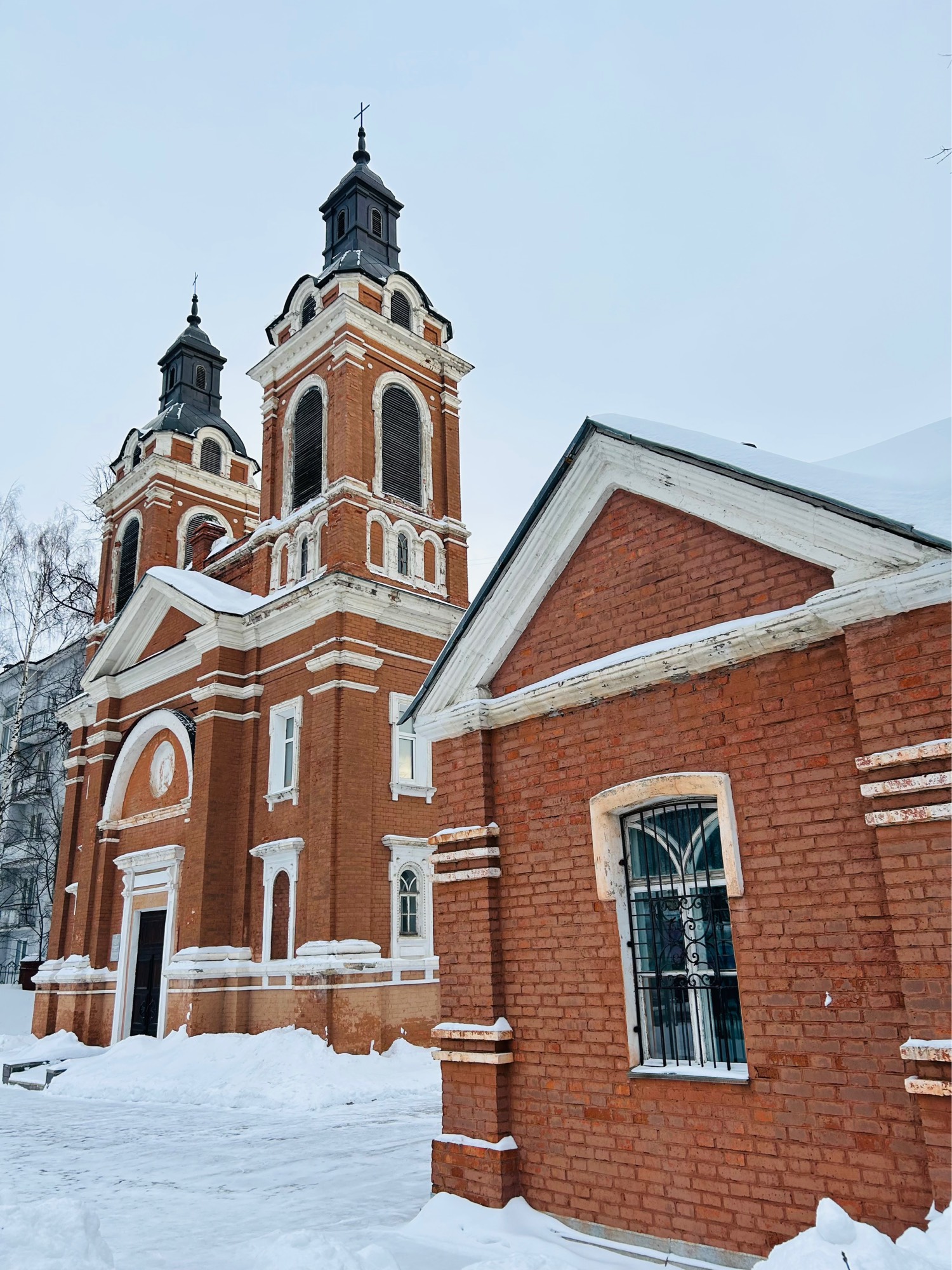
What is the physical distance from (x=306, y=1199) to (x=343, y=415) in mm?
14678

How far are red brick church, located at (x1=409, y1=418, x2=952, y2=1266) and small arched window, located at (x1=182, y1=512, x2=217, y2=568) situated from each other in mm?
19002

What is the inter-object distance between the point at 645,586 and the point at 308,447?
14.9 metres

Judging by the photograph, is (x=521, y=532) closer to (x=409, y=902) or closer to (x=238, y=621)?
(x=409, y=902)

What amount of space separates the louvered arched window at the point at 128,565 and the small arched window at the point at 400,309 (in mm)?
9734

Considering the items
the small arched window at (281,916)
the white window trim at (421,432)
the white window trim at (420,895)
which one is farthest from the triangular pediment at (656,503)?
the white window trim at (421,432)

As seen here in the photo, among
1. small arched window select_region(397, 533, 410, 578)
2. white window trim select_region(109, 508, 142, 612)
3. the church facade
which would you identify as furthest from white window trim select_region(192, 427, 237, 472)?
small arched window select_region(397, 533, 410, 578)

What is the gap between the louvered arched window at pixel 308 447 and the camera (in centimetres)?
1977

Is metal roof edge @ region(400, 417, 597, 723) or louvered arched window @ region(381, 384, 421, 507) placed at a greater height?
louvered arched window @ region(381, 384, 421, 507)

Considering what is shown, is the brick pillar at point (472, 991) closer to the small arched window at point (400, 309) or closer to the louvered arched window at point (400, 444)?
the louvered arched window at point (400, 444)

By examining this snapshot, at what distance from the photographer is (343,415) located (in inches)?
747

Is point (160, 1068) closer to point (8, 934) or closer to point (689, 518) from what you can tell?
point (689, 518)

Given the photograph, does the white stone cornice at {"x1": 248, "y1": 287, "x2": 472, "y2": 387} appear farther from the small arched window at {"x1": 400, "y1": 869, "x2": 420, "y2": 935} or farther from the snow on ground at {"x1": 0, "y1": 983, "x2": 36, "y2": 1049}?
the snow on ground at {"x1": 0, "y1": 983, "x2": 36, "y2": 1049}

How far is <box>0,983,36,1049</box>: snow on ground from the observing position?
22953mm

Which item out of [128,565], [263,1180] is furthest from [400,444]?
[263,1180]
